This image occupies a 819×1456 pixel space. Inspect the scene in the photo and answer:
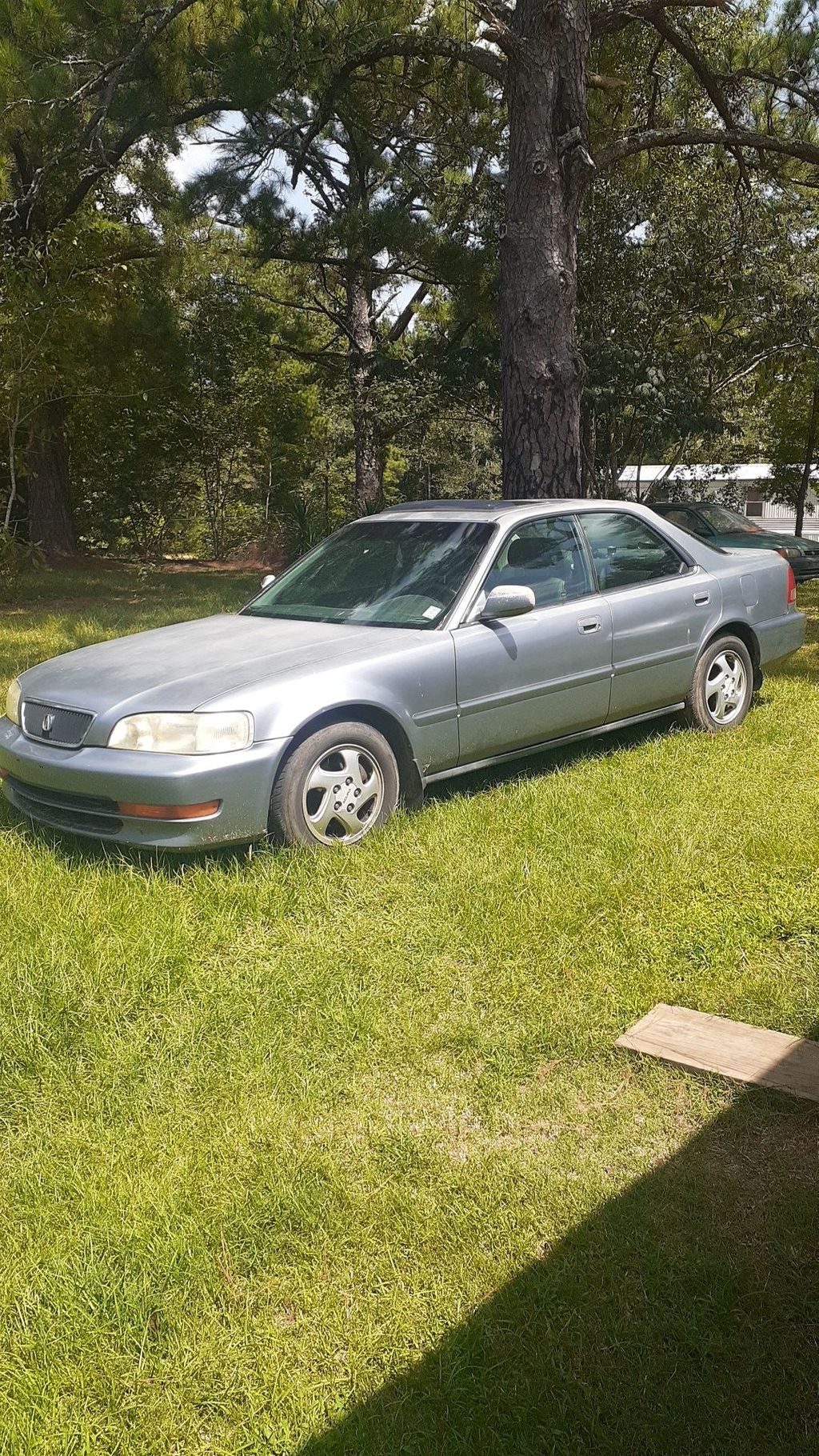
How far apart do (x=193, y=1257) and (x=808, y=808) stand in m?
3.55

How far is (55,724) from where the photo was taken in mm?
4656

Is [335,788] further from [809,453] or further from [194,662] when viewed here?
[809,453]

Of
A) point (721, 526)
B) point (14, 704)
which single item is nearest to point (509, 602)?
point (14, 704)

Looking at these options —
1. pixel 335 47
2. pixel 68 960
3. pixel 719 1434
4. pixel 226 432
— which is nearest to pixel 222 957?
pixel 68 960

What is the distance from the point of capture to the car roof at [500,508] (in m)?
5.70

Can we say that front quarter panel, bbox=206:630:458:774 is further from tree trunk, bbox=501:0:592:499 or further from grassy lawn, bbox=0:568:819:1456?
tree trunk, bbox=501:0:592:499

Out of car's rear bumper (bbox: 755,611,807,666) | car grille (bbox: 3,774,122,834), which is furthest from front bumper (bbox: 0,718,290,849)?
car's rear bumper (bbox: 755,611,807,666)

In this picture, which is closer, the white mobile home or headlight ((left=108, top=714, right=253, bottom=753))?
headlight ((left=108, top=714, right=253, bottom=753))

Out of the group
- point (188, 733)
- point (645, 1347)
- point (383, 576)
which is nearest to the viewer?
point (645, 1347)

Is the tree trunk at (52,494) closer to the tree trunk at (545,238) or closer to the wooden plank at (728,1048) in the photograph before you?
the tree trunk at (545,238)

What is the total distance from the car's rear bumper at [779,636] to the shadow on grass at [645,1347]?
4529mm

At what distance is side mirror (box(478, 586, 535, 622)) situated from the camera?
5082 millimetres

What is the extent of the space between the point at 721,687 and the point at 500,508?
5.61ft

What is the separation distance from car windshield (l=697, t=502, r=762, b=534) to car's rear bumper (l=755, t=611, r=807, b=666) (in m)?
9.08
